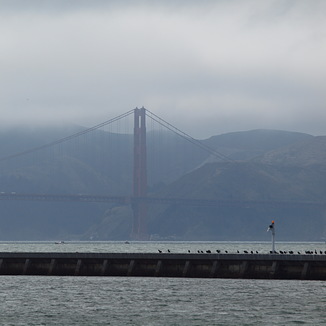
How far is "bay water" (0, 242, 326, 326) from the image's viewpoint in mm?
67062

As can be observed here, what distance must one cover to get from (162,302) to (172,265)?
7.63 metres

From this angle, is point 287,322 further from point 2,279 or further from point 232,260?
point 2,279

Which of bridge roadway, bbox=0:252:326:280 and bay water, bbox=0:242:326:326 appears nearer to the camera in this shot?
bay water, bbox=0:242:326:326

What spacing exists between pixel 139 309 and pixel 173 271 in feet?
38.9

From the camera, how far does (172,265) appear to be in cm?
8494

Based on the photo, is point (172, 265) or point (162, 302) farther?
point (172, 265)

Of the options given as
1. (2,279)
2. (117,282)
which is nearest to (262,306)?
(117,282)

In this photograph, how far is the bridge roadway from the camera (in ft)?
268

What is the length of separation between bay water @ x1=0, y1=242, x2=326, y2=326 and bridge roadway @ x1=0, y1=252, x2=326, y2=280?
5.23 ft

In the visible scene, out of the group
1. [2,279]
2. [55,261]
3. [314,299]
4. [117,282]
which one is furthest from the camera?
[2,279]

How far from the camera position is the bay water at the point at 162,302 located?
67062mm

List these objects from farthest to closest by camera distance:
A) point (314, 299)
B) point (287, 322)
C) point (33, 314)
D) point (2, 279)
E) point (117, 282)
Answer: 1. point (2, 279)
2. point (117, 282)
3. point (314, 299)
4. point (33, 314)
5. point (287, 322)

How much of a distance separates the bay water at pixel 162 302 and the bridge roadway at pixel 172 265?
5.23ft

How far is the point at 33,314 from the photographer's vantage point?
70750 millimetres
